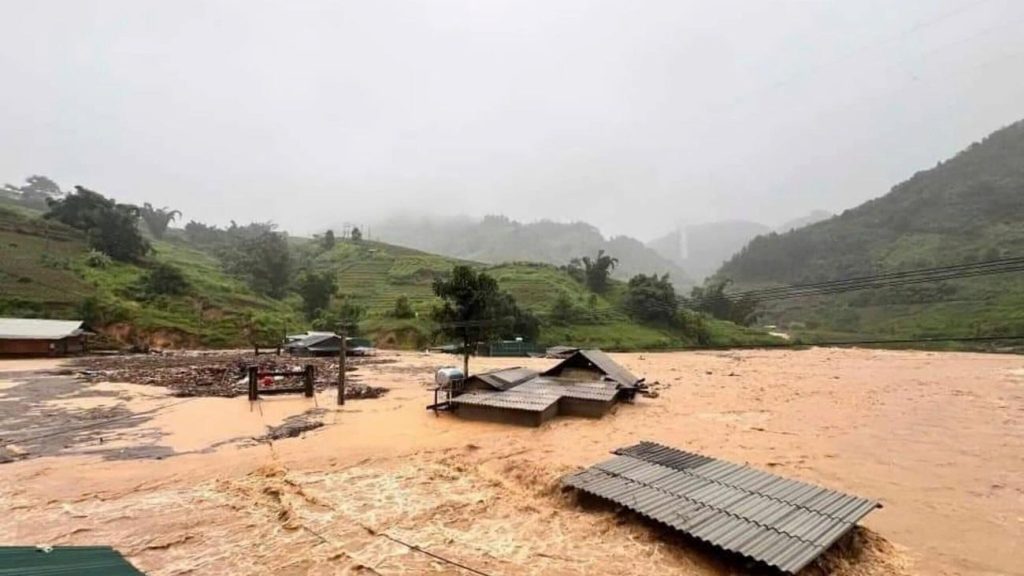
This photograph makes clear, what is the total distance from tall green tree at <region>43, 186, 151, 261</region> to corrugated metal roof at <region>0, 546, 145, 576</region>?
76.8m

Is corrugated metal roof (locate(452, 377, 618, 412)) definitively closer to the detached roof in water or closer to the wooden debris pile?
Result: the wooden debris pile

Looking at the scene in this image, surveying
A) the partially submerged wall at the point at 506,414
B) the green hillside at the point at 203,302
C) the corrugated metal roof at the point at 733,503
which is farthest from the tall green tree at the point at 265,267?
the corrugated metal roof at the point at 733,503

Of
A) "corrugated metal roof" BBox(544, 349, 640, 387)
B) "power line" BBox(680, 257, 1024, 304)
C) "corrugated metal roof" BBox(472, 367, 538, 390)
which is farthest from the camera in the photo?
"corrugated metal roof" BBox(544, 349, 640, 387)

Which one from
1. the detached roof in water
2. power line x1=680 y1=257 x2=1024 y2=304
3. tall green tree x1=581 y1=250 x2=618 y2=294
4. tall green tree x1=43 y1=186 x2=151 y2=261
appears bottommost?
the detached roof in water

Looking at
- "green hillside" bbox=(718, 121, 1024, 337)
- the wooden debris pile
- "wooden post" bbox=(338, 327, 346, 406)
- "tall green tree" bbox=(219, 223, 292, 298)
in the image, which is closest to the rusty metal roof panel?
"wooden post" bbox=(338, 327, 346, 406)

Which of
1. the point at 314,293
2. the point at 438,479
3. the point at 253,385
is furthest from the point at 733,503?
the point at 314,293

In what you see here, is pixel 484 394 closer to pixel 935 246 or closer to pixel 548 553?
pixel 548 553

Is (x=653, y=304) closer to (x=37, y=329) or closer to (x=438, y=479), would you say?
(x=438, y=479)

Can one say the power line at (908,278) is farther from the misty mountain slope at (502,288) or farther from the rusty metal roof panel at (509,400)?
A: the misty mountain slope at (502,288)

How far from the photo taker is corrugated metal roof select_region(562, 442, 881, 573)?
7746mm

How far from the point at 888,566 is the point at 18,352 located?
53.6 meters

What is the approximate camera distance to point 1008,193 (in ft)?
331

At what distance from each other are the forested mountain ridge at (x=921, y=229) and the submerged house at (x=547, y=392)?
94.5 metres

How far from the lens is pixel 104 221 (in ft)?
218
